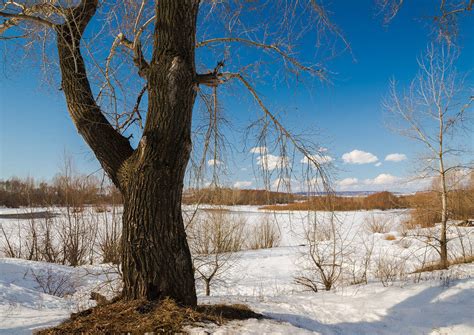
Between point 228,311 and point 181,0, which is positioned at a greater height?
point 181,0

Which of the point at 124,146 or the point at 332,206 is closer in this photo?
the point at 124,146

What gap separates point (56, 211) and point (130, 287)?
10.8m

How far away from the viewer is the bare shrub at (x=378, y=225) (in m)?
18.6

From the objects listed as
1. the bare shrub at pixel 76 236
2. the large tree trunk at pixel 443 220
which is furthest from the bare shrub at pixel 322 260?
the bare shrub at pixel 76 236

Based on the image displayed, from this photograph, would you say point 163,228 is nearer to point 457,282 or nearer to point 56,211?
point 457,282

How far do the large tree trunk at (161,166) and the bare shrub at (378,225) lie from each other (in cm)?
1808

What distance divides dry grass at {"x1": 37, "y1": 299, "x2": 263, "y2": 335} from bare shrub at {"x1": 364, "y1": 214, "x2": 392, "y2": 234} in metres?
18.1

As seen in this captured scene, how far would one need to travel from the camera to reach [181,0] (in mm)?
2775

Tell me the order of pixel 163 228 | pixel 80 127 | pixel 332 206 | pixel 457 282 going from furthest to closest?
pixel 457 282, pixel 332 206, pixel 80 127, pixel 163 228

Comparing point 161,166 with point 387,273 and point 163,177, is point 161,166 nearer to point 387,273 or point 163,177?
point 163,177

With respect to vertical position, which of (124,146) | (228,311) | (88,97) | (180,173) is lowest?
(228,311)

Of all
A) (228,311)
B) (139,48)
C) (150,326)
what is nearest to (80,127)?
(139,48)

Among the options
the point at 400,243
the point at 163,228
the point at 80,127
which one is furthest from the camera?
the point at 400,243

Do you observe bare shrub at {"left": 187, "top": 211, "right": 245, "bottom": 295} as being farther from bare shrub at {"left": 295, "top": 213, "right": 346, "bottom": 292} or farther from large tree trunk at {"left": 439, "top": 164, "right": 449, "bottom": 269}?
large tree trunk at {"left": 439, "top": 164, "right": 449, "bottom": 269}
